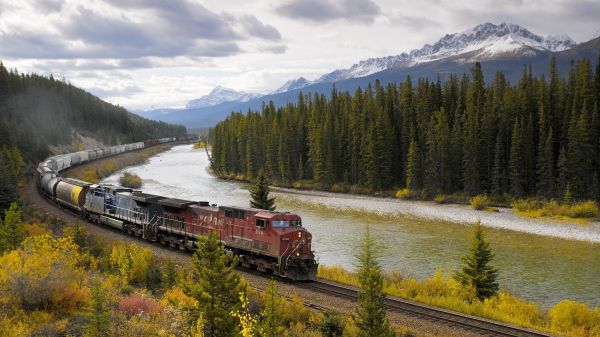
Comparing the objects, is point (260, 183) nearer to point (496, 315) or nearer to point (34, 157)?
point (496, 315)

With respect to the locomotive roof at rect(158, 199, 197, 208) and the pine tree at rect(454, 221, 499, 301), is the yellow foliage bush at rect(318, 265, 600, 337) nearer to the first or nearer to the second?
the pine tree at rect(454, 221, 499, 301)

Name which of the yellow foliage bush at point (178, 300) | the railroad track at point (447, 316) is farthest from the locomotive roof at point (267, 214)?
the yellow foliage bush at point (178, 300)

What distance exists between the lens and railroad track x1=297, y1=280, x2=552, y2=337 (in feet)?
69.9

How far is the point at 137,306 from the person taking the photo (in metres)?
19.6

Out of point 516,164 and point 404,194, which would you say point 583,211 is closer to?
point 516,164

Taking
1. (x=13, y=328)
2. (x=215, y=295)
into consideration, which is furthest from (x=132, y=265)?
(x=215, y=295)

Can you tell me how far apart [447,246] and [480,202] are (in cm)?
2595

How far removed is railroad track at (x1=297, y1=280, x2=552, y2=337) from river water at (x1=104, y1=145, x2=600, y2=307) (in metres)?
11.0

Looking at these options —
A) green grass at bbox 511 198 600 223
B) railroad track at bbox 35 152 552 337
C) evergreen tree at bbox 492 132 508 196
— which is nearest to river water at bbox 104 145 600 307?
green grass at bbox 511 198 600 223

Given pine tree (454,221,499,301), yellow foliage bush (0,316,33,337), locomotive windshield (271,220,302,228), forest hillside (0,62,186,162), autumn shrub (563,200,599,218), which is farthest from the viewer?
forest hillside (0,62,186,162)

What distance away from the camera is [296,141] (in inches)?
4267

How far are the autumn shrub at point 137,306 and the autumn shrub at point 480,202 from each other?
59202 millimetres

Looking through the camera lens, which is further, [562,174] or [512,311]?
[562,174]

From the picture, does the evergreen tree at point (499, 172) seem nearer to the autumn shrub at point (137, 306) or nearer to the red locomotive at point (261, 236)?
the red locomotive at point (261, 236)
